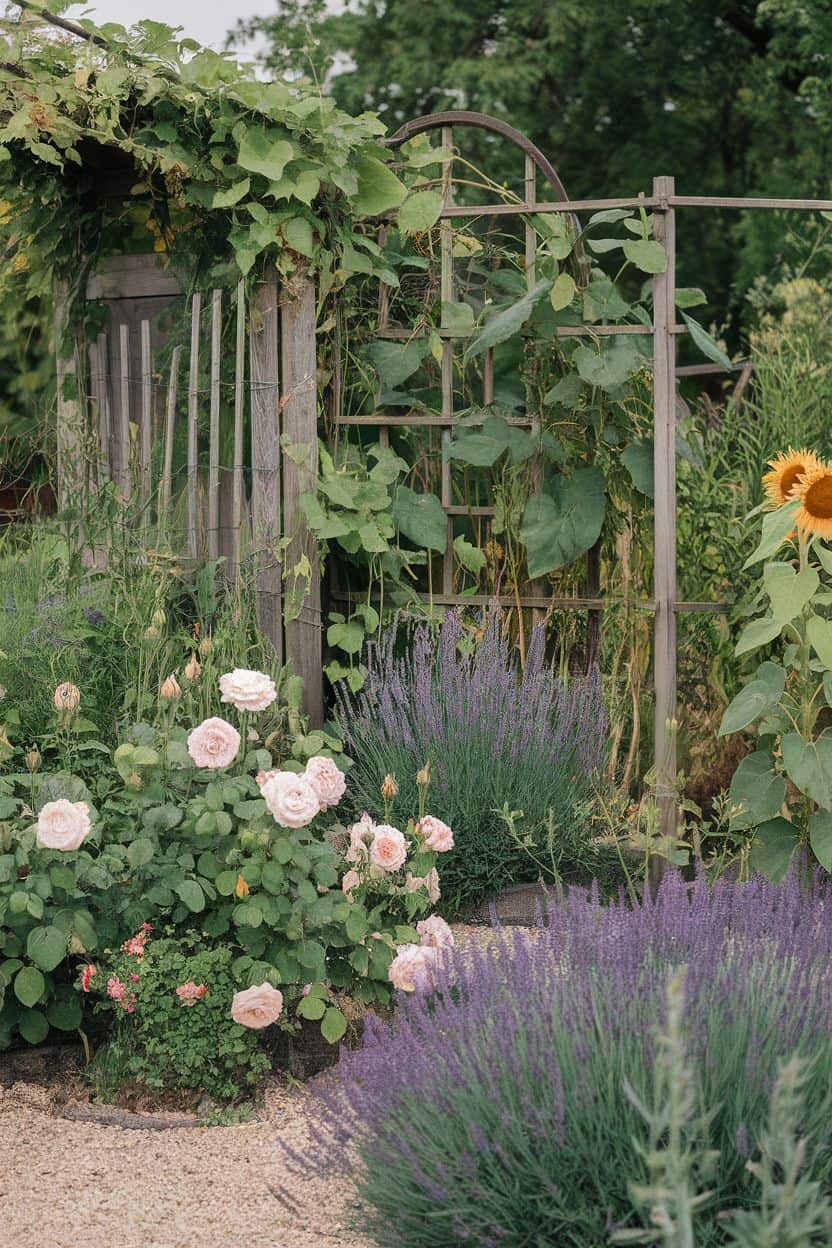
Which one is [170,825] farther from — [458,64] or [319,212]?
[458,64]

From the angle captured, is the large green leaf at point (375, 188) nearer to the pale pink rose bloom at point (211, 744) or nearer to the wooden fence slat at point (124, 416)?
the wooden fence slat at point (124, 416)

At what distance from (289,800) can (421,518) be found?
1.48m

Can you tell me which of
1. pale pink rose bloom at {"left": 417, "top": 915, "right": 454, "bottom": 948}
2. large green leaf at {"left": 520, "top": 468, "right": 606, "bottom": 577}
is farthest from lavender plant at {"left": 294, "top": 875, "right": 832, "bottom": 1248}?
large green leaf at {"left": 520, "top": 468, "right": 606, "bottom": 577}

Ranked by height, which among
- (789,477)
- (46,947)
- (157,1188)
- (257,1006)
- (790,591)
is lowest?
(157,1188)

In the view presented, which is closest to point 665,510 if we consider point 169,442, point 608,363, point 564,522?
point 564,522

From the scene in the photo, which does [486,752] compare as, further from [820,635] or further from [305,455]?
[305,455]

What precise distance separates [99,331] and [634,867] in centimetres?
252

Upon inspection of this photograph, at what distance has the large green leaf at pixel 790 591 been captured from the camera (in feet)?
10.6

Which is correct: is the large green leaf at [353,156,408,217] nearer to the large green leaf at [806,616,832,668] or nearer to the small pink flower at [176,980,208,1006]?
the large green leaf at [806,616,832,668]

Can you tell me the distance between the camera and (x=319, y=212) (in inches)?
156

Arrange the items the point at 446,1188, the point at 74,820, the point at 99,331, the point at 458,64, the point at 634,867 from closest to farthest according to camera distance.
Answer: the point at 446,1188 → the point at 74,820 → the point at 634,867 → the point at 99,331 → the point at 458,64

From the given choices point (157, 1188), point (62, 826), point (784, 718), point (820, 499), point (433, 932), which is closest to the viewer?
point (157, 1188)

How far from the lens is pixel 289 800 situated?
2.78 meters

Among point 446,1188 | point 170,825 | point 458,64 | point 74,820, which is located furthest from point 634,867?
point 458,64
